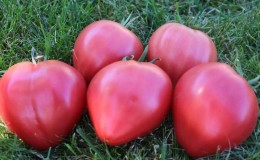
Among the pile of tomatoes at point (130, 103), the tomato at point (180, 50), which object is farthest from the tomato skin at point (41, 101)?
the tomato at point (180, 50)

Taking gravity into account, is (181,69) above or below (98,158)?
above

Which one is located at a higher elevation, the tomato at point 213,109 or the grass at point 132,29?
the tomato at point 213,109

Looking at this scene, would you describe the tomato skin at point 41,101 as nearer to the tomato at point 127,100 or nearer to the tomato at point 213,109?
the tomato at point 127,100

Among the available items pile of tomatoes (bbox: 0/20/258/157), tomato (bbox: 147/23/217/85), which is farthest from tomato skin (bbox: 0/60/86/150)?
tomato (bbox: 147/23/217/85)

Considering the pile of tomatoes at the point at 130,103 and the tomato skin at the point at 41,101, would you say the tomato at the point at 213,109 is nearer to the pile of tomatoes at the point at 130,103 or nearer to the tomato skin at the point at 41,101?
the pile of tomatoes at the point at 130,103

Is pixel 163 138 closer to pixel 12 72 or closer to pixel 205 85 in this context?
pixel 205 85

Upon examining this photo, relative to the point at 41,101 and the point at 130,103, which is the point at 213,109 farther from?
the point at 41,101

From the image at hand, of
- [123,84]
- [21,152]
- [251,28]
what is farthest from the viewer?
[251,28]

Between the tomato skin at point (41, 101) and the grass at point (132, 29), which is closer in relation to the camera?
the tomato skin at point (41, 101)

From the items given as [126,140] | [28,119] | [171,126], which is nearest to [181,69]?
[171,126]
